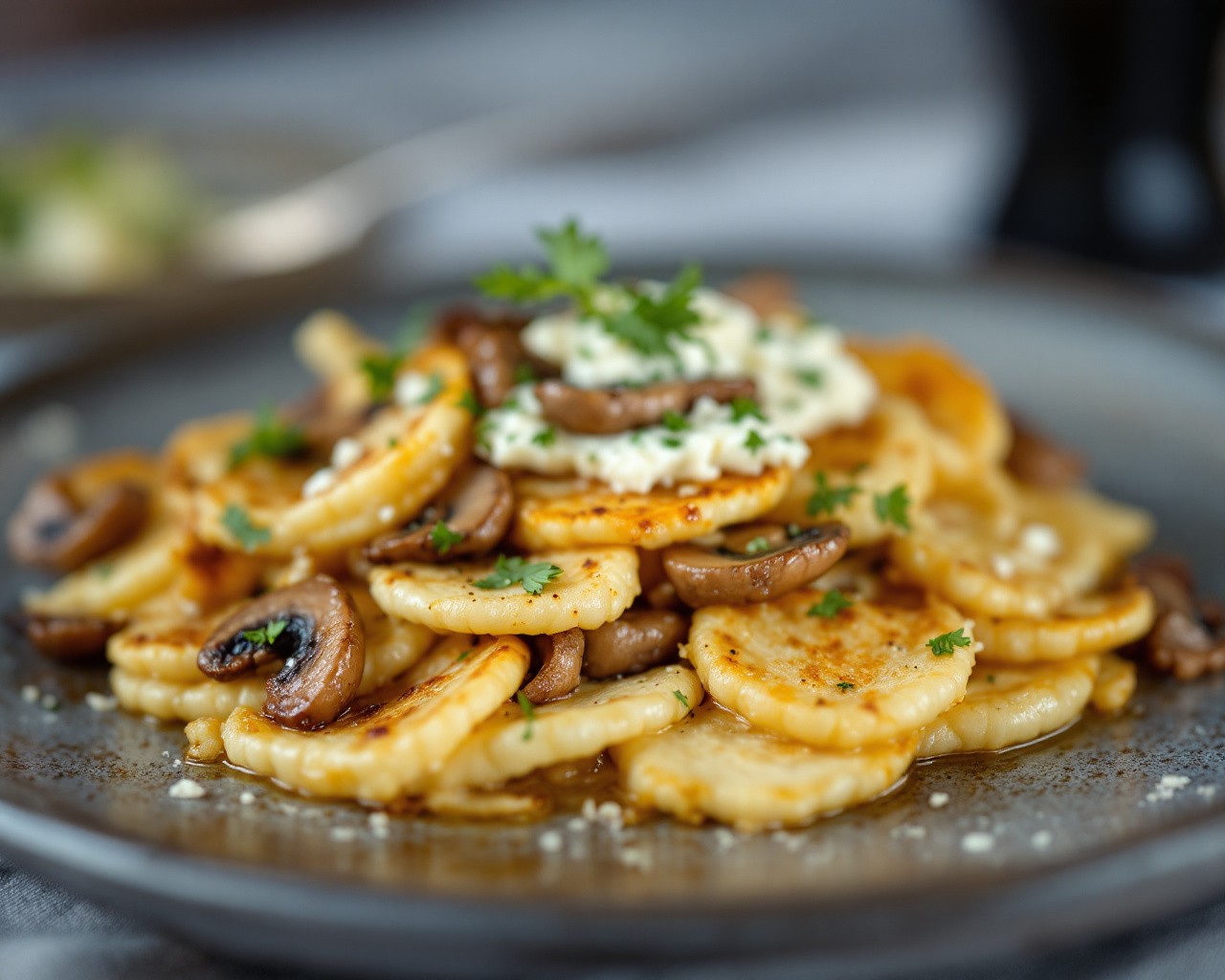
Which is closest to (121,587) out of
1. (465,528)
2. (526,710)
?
(465,528)

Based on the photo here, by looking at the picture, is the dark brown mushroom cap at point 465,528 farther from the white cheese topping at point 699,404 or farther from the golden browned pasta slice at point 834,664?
the golden browned pasta slice at point 834,664

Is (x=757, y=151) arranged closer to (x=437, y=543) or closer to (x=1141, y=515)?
(x=1141, y=515)

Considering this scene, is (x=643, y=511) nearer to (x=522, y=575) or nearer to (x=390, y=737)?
(x=522, y=575)

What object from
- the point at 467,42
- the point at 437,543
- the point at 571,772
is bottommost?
the point at 571,772

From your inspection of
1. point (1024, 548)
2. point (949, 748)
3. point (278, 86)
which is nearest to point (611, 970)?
point (949, 748)

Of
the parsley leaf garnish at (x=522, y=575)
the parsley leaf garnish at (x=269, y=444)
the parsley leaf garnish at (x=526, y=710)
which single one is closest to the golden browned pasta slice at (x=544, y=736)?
the parsley leaf garnish at (x=526, y=710)

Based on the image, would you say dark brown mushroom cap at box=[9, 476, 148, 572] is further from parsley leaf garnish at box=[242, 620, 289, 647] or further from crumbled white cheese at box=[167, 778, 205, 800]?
crumbled white cheese at box=[167, 778, 205, 800]
